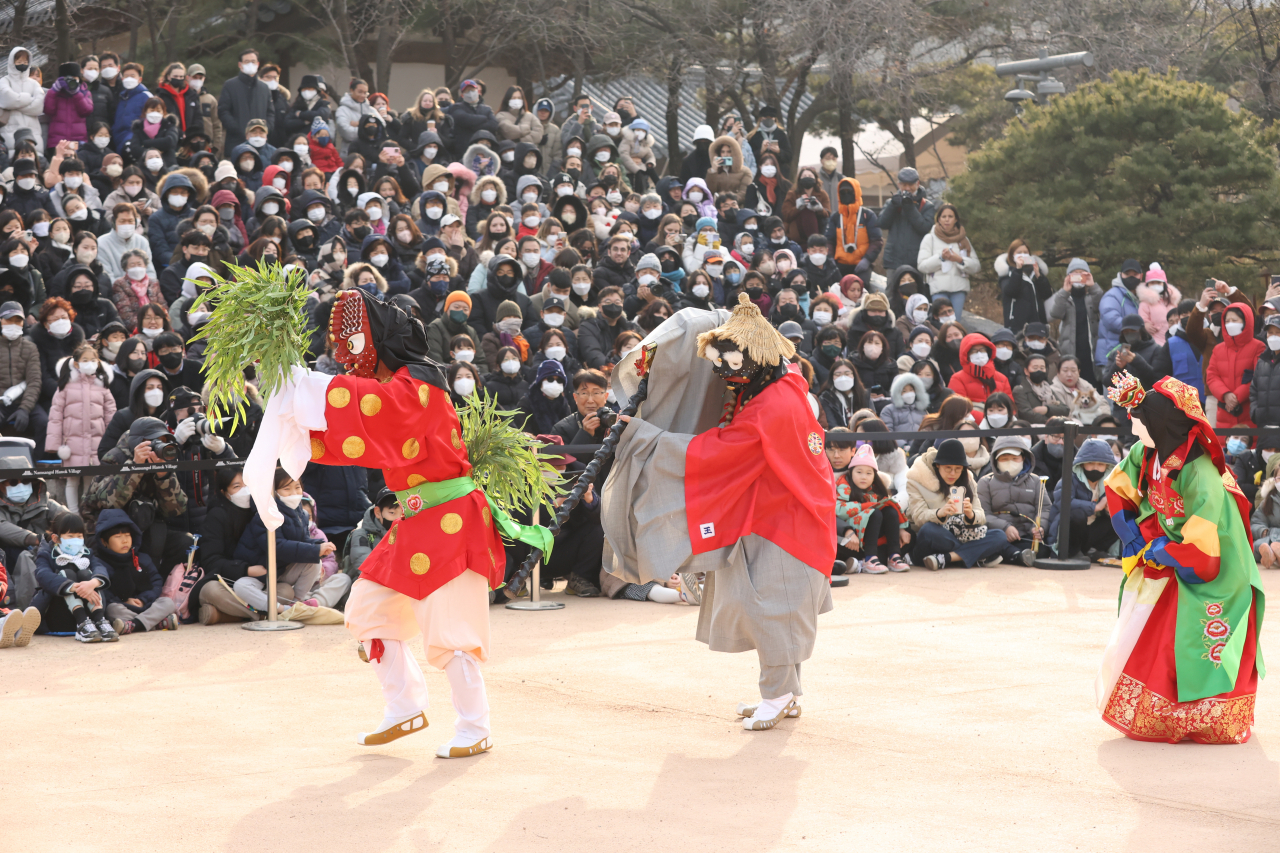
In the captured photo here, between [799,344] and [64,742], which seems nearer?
[64,742]

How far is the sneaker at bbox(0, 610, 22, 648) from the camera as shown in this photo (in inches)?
291

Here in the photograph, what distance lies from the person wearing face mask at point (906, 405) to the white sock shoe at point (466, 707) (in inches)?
253

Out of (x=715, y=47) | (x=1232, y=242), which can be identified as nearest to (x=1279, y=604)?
(x=1232, y=242)

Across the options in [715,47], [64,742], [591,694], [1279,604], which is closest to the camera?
[64,742]

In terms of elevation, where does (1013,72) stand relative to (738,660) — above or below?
above

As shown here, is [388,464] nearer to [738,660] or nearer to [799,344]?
[738,660]

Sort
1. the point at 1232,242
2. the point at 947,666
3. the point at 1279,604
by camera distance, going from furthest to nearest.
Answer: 1. the point at 1232,242
2. the point at 1279,604
3. the point at 947,666

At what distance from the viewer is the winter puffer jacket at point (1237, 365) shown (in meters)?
12.1

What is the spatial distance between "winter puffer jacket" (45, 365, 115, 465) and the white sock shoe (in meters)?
4.71

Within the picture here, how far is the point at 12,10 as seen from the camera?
17953 mm

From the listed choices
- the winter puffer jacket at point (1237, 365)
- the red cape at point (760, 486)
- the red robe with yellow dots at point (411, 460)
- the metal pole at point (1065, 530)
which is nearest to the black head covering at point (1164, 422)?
the red cape at point (760, 486)

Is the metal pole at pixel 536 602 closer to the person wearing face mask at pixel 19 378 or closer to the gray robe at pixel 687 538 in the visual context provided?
the gray robe at pixel 687 538

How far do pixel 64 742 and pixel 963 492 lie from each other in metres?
6.52

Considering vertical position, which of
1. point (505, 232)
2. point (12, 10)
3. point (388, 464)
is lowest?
point (388, 464)
